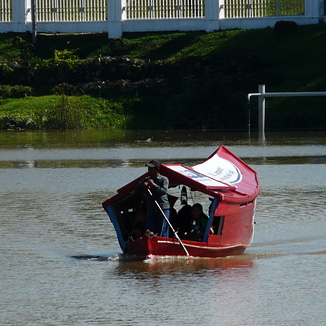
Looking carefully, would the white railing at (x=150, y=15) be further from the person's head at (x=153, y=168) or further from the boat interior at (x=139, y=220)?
the person's head at (x=153, y=168)

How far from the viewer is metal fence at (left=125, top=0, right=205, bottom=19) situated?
209ft

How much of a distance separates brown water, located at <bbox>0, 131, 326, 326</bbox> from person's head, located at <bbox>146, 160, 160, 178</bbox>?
5.02 feet

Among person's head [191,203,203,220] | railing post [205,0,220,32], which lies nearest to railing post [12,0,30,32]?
railing post [205,0,220,32]

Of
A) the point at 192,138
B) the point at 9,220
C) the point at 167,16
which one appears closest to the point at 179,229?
the point at 9,220

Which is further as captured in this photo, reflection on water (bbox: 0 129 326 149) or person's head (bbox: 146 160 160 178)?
reflection on water (bbox: 0 129 326 149)

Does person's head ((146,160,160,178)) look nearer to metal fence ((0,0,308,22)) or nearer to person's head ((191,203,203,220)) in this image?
person's head ((191,203,203,220))

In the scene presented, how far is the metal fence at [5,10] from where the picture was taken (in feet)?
219

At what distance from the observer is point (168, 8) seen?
64.2 metres

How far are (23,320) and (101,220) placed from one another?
29.0 ft

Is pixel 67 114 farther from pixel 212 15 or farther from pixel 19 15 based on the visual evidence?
pixel 19 15

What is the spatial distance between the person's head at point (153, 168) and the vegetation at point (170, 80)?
117 ft

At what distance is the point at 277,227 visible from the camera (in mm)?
21578

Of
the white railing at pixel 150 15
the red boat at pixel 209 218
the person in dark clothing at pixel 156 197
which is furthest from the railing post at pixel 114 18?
the person in dark clothing at pixel 156 197

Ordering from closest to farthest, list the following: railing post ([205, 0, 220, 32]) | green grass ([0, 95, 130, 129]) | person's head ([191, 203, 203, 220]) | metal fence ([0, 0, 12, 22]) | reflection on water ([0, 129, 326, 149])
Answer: person's head ([191, 203, 203, 220]) < reflection on water ([0, 129, 326, 149]) < green grass ([0, 95, 130, 129]) < railing post ([205, 0, 220, 32]) < metal fence ([0, 0, 12, 22])
